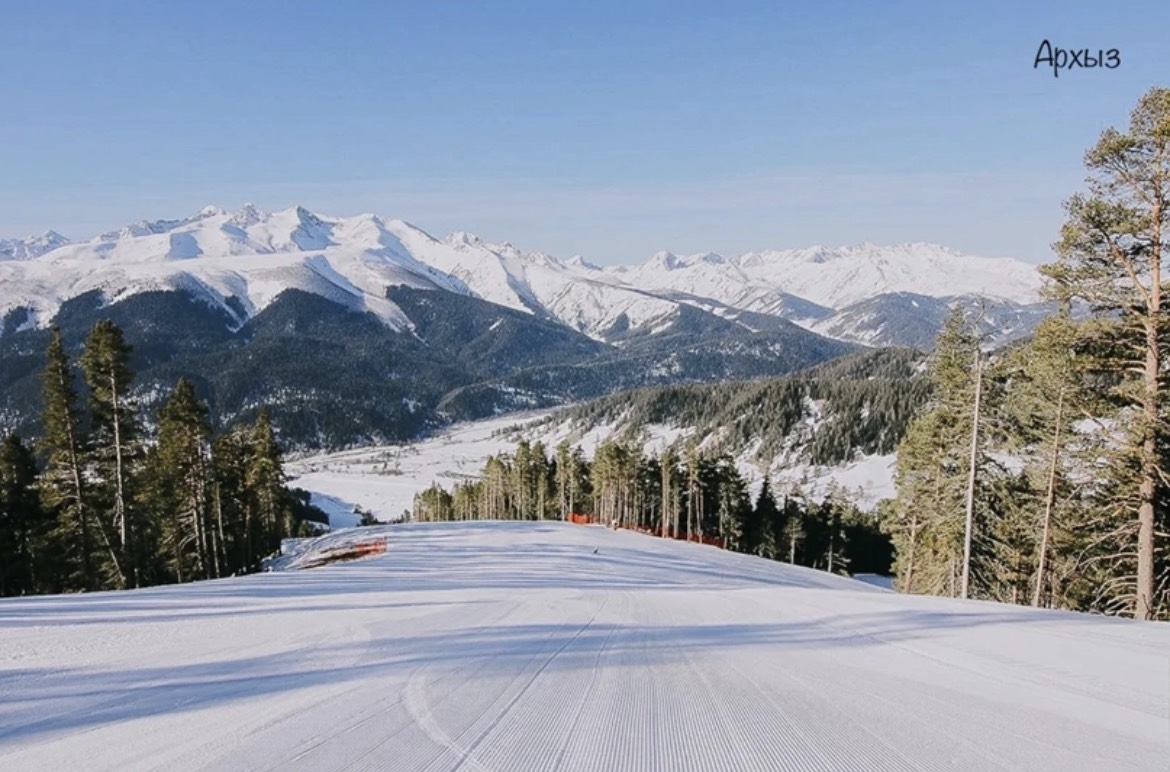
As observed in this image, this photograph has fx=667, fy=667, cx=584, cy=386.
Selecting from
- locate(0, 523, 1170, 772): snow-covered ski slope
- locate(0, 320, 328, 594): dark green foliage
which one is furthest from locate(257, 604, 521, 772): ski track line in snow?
locate(0, 320, 328, 594): dark green foliage

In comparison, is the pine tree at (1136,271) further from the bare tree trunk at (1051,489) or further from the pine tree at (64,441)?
the pine tree at (64,441)

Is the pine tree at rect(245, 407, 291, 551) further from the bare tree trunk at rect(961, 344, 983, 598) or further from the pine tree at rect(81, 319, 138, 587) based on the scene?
the bare tree trunk at rect(961, 344, 983, 598)

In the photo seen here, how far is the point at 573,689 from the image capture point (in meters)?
5.32

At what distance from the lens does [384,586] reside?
48.6 ft

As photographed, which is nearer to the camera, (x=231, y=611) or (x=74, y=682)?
(x=74, y=682)

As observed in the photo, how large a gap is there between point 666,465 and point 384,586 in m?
56.9

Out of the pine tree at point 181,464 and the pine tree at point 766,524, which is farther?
the pine tree at point 766,524

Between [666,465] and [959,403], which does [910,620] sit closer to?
[959,403]

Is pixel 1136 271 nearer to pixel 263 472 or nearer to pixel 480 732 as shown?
pixel 480 732

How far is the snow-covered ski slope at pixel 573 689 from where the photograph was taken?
3.94 metres

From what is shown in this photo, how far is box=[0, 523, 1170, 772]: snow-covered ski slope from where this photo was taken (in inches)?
155

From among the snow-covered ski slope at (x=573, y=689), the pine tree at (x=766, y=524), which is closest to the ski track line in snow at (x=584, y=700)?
the snow-covered ski slope at (x=573, y=689)

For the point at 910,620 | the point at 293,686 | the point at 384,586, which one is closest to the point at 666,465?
the point at 384,586

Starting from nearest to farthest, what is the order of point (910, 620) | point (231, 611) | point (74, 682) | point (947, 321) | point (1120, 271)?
point (74, 682), point (910, 620), point (231, 611), point (1120, 271), point (947, 321)
